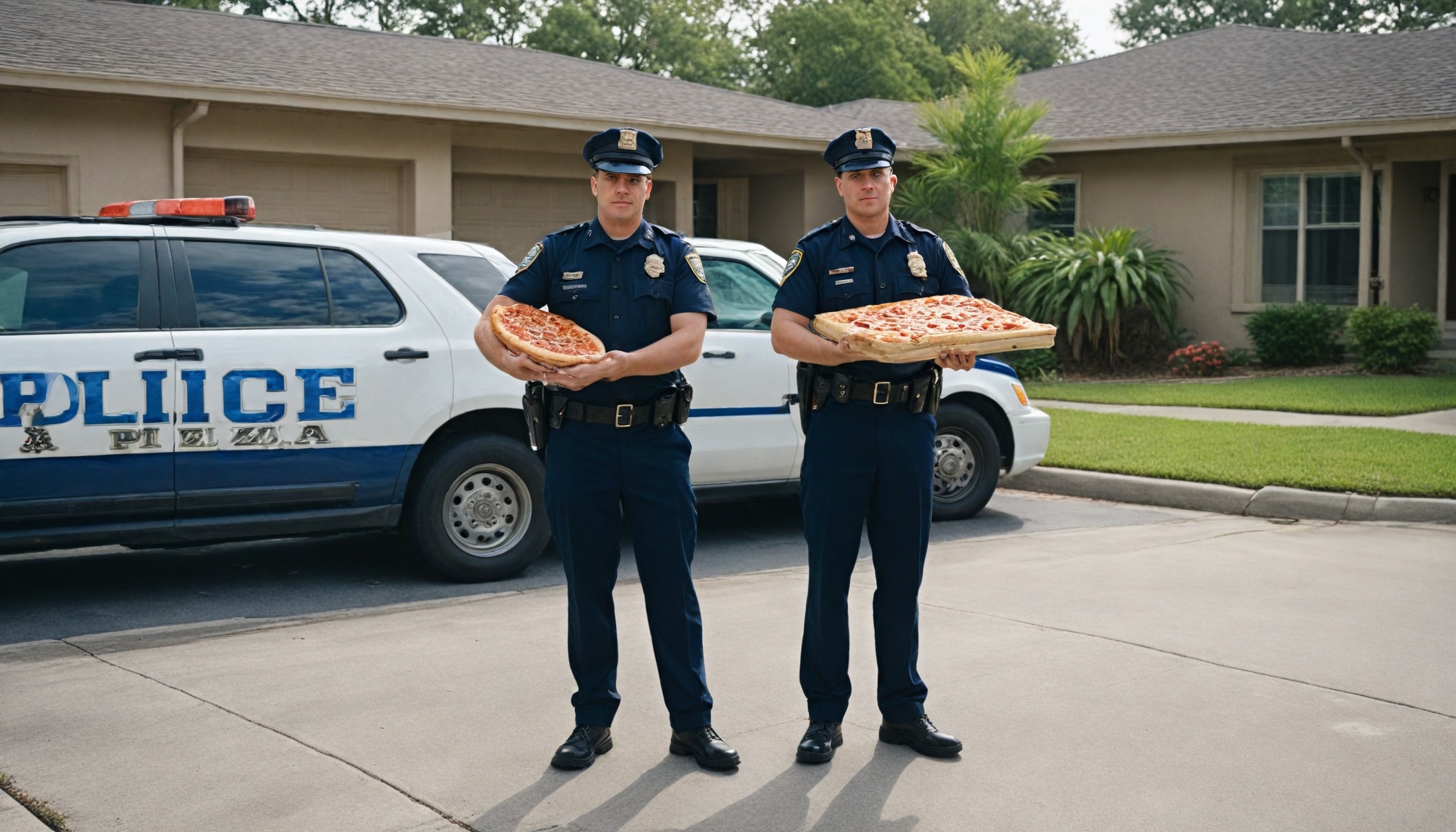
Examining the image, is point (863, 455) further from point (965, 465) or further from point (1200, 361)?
point (1200, 361)

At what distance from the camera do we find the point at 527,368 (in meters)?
4.18

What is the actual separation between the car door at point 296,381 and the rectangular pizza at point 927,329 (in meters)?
3.12

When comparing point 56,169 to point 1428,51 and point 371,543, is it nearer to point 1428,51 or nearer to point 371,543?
point 371,543

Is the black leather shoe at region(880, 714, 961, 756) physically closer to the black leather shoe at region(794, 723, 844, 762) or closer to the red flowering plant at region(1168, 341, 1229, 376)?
the black leather shoe at region(794, 723, 844, 762)

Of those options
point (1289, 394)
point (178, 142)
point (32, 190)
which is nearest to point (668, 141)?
point (178, 142)

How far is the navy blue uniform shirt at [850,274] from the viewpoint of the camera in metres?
4.52

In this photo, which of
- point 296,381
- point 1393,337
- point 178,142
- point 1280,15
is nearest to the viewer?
point 296,381

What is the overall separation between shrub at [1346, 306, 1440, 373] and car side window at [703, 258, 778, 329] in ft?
36.1

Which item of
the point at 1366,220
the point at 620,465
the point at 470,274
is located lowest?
the point at 620,465

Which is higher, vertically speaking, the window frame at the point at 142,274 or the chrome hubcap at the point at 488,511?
the window frame at the point at 142,274

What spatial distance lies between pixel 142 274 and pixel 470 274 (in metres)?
1.68

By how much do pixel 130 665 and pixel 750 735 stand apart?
2.58 meters

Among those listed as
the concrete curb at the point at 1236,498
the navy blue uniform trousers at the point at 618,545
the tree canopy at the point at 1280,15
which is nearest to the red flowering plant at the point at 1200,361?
the concrete curb at the point at 1236,498

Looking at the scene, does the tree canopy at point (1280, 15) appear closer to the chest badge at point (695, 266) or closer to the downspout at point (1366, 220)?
the downspout at point (1366, 220)
